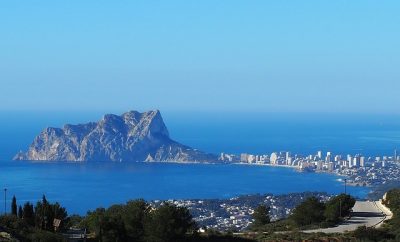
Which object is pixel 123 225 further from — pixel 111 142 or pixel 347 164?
pixel 111 142

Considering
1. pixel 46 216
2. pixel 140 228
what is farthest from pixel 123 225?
pixel 46 216

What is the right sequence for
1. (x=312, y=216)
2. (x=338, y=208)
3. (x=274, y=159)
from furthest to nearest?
1. (x=274, y=159)
2. (x=338, y=208)
3. (x=312, y=216)

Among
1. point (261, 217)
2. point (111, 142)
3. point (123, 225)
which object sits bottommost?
point (261, 217)

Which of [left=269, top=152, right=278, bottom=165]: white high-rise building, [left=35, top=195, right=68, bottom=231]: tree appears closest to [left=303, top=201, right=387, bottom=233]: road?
[left=35, top=195, right=68, bottom=231]: tree

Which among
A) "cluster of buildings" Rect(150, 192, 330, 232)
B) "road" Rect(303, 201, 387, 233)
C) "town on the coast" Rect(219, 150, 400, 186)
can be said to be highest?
A: "town on the coast" Rect(219, 150, 400, 186)

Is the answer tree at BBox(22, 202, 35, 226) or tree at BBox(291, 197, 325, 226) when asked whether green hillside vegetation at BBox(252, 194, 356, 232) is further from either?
tree at BBox(22, 202, 35, 226)

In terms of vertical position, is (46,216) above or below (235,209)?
above
